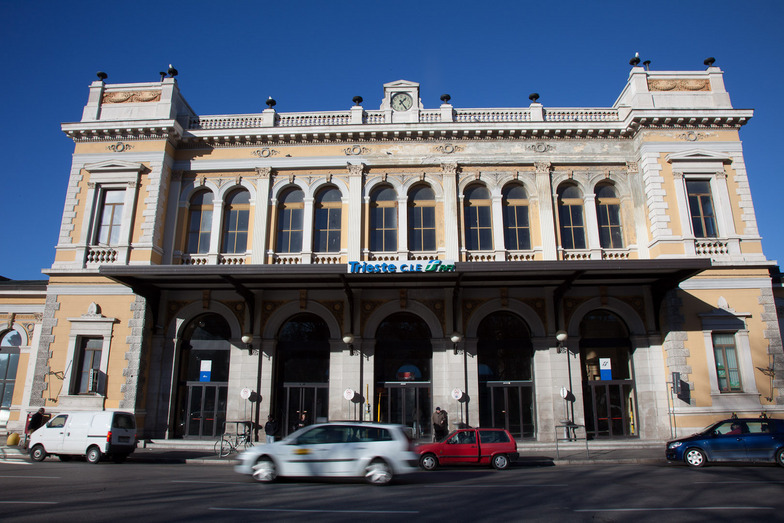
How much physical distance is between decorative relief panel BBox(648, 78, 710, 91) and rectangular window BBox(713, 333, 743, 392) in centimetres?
1084

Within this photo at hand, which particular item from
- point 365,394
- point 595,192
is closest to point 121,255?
point 365,394

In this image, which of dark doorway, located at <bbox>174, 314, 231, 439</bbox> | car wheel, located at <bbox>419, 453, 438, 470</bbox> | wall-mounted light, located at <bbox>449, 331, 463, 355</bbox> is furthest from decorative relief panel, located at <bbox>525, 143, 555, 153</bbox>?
dark doorway, located at <bbox>174, 314, 231, 439</bbox>

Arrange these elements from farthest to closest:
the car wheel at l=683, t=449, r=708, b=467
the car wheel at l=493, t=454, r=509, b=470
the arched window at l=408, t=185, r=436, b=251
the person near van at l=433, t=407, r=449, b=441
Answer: the arched window at l=408, t=185, r=436, b=251 → the person near van at l=433, t=407, r=449, b=441 → the car wheel at l=493, t=454, r=509, b=470 → the car wheel at l=683, t=449, r=708, b=467

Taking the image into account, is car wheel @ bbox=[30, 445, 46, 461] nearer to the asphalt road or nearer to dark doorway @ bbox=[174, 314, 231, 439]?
the asphalt road

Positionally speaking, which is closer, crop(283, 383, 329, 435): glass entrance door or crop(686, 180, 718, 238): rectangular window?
crop(283, 383, 329, 435): glass entrance door

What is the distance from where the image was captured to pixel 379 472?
39.2 feet

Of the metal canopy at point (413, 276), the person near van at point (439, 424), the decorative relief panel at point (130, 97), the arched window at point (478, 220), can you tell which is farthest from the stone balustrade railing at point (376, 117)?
the person near van at point (439, 424)

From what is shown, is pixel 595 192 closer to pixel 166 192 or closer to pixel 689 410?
pixel 689 410

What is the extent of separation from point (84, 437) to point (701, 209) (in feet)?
79.7

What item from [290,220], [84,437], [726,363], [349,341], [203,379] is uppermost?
[290,220]

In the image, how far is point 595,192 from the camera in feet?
76.5

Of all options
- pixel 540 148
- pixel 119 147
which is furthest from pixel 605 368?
pixel 119 147

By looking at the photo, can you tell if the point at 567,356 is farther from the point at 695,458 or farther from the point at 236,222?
the point at 236,222

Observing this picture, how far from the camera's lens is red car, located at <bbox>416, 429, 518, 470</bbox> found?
15.6 m
